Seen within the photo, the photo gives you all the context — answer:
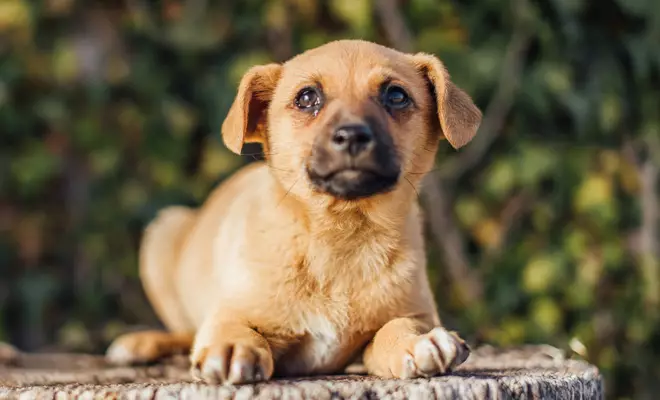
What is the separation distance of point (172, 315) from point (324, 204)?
1838mm

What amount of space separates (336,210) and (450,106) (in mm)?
483

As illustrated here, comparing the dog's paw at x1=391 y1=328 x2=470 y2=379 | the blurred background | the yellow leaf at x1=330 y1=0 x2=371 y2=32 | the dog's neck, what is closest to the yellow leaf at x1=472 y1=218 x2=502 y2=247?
the blurred background

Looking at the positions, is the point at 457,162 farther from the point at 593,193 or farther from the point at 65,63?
the point at 65,63

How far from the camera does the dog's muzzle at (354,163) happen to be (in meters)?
2.12

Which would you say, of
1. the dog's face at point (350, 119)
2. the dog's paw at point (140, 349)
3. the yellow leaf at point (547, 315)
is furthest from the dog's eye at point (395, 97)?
the yellow leaf at point (547, 315)

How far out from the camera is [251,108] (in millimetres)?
2627

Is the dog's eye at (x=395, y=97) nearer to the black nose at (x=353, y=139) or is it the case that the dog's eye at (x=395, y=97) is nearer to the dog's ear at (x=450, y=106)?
the dog's ear at (x=450, y=106)

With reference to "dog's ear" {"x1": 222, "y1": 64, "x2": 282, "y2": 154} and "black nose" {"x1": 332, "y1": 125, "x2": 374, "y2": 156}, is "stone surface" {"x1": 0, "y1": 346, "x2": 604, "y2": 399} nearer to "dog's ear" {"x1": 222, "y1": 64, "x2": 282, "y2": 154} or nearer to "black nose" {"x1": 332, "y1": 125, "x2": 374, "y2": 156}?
"black nose" {"x1": 332, "y1": 125, "x2": 374, "y2": 156}

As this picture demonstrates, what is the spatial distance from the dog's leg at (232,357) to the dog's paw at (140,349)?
1.13 metres

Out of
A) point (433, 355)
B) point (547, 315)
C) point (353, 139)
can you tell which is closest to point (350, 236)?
point (353, 139)

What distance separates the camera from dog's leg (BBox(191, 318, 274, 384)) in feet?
6.41

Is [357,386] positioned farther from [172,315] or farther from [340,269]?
[172,315]

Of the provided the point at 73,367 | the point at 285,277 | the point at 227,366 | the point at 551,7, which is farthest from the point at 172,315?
the point at 551,7

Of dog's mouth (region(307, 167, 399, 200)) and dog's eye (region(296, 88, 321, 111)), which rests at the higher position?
dog's eye (region(296, 88, 321, 111))
